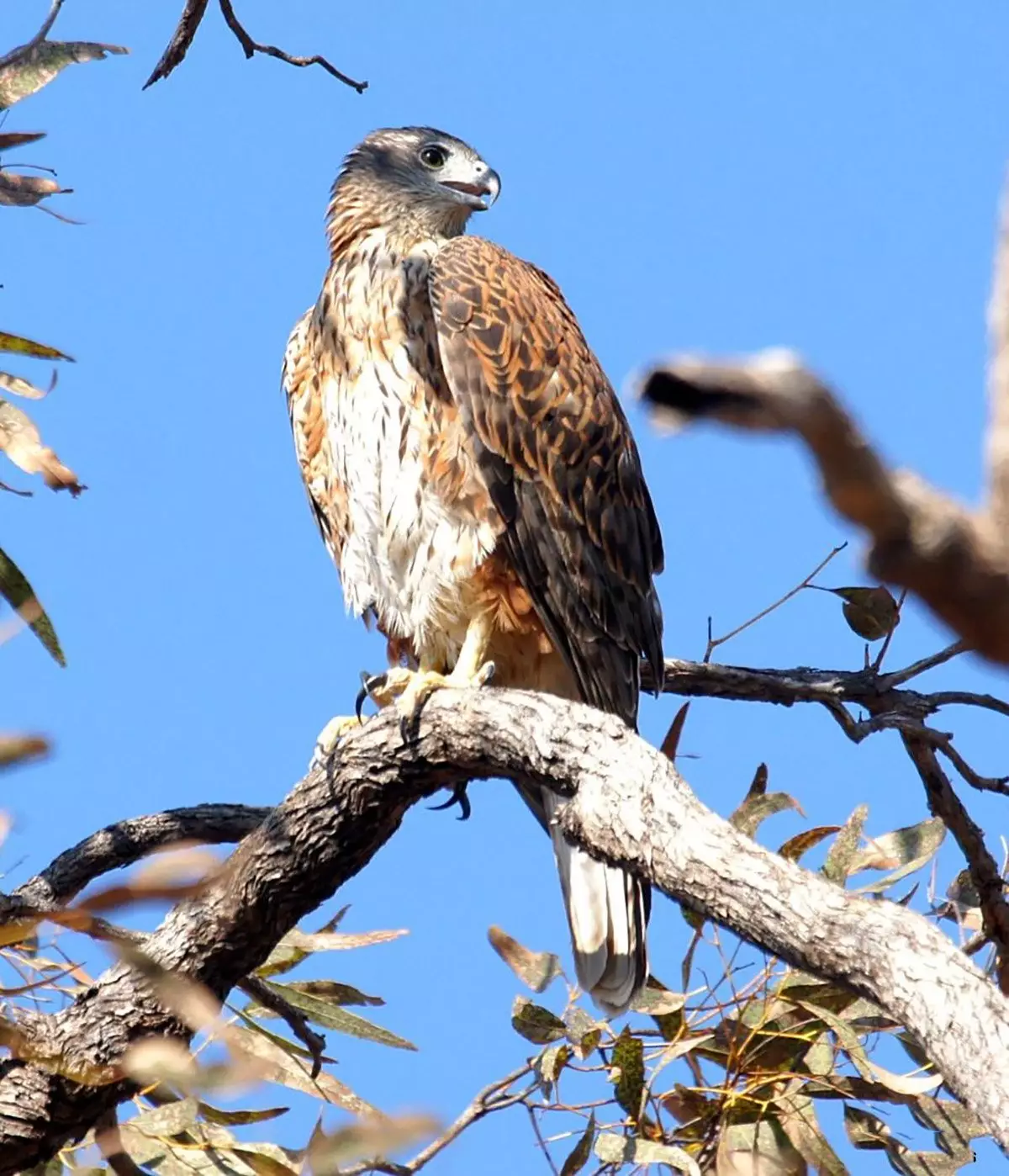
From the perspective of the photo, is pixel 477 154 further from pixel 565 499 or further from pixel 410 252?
pixel 565 499

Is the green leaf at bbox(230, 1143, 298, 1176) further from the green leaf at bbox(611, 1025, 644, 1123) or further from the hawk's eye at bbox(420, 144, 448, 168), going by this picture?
the hawk's eye at bbox(420, 144, 448, 168)

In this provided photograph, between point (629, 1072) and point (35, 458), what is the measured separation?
1.49 meters

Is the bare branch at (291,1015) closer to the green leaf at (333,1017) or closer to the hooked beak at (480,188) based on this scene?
the green leaf at (333,1017)

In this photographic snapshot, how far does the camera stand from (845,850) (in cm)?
309

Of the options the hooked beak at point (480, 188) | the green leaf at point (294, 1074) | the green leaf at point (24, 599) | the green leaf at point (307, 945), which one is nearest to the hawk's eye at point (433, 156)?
the hooked beak at point (480, 188)

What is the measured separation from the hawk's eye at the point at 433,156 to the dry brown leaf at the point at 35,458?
6.94 feet

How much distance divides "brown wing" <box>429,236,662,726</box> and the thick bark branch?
92cm

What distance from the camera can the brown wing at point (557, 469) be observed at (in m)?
3.78

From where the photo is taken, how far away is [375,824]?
2.88m

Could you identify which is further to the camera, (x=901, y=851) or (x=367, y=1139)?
(x=901, y=851)

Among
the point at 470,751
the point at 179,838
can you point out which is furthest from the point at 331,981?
the point at 470,751

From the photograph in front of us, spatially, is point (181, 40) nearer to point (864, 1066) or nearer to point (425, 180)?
point (425, 180)

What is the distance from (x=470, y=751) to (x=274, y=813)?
360mm

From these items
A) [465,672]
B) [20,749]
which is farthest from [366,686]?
[20,749]
